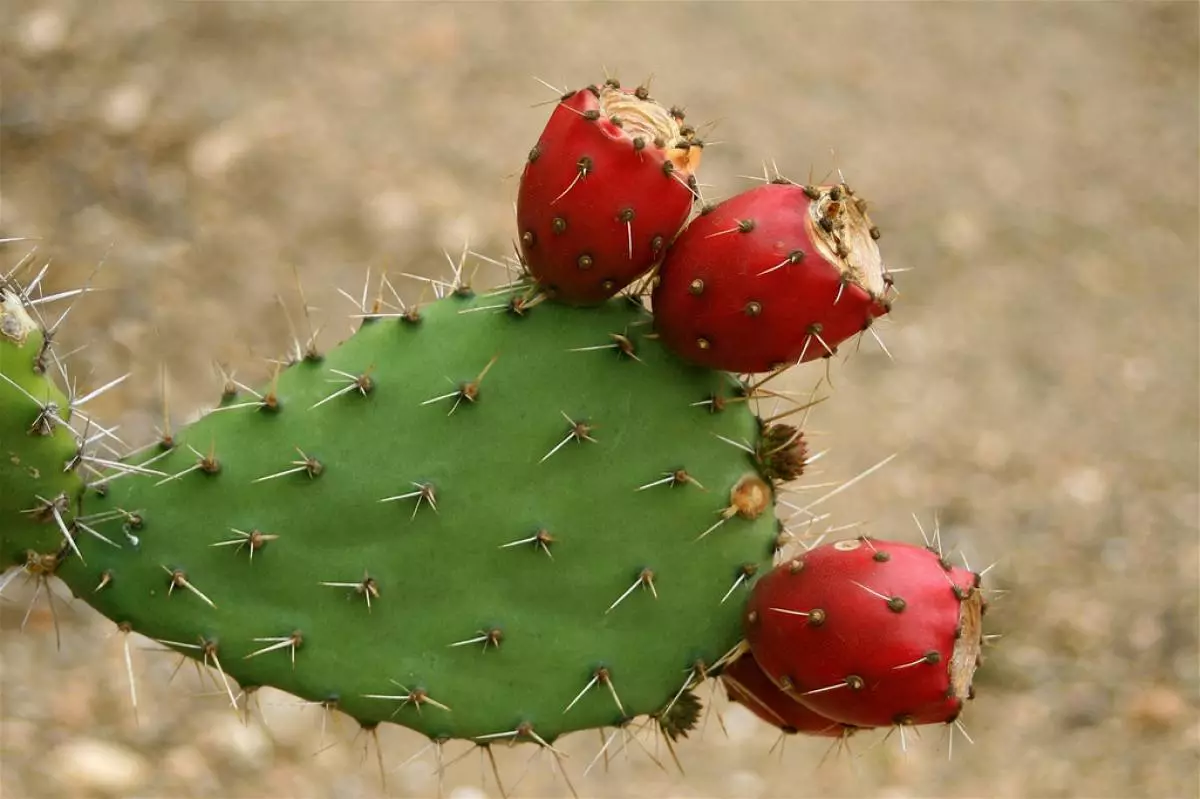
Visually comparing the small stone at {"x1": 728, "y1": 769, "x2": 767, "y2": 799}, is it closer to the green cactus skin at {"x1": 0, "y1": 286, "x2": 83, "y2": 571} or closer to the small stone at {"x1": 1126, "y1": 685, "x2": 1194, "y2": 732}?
the small stone at {"x1": 1126, "y1": 685, "x2": 1194, "y2": 732}

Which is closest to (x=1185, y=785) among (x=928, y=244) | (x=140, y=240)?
(x=928, y=244)

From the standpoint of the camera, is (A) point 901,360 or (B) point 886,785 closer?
(B) point 886,785

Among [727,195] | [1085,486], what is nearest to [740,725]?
[1085,486]

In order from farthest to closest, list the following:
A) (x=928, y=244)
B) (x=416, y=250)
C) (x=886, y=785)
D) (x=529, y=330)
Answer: (x=928, y=244) → (x=416, y=250) → (x=886, y=785) → (x=529, y=330)

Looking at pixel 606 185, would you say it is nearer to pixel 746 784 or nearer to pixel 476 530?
pixel 476 530

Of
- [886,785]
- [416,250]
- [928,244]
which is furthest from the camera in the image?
[928,244]

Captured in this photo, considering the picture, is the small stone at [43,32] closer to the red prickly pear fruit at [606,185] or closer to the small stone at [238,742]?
the small stone at [238,742]

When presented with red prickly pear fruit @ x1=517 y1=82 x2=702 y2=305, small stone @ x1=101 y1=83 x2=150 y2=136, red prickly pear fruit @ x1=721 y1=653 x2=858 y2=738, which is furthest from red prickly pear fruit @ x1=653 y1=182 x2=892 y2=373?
small stone @ x1=101 y1=83 x2=150 y2=136

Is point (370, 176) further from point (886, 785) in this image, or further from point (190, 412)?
point (886, 785)
